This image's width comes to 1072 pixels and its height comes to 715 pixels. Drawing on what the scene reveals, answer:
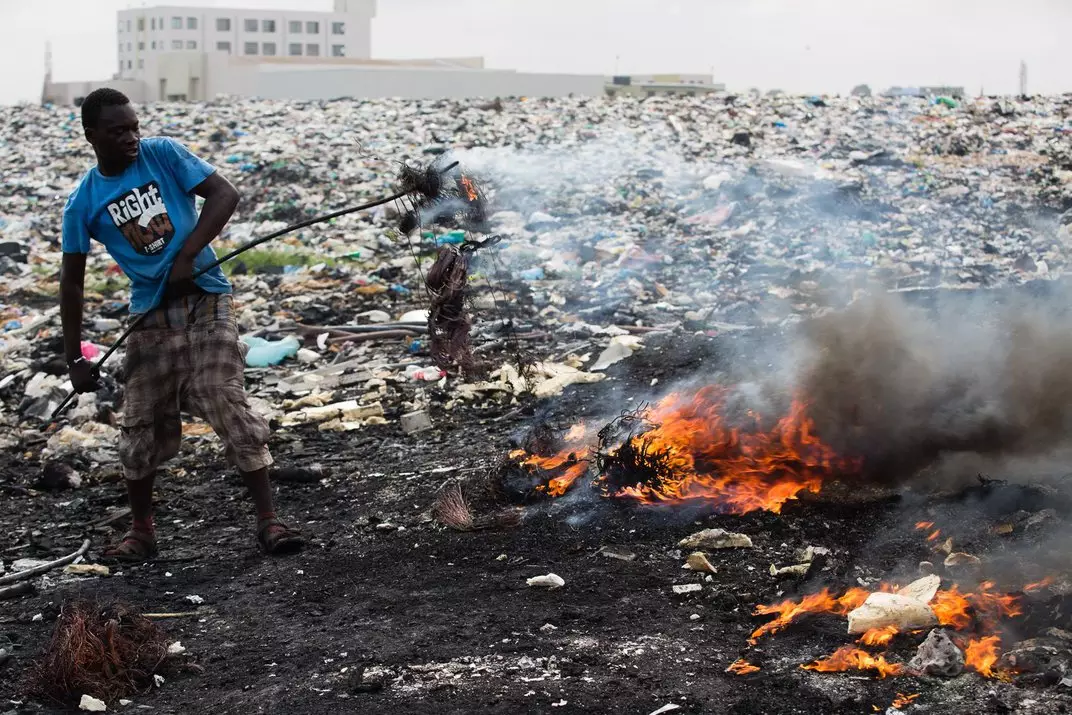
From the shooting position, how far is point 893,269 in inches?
366

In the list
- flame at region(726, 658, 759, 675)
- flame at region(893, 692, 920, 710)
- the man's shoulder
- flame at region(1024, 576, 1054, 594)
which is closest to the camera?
flame at region(893, 692, 920, 710)

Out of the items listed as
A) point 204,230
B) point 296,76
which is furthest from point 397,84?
point 204,230

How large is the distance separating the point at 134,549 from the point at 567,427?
2.06 meters

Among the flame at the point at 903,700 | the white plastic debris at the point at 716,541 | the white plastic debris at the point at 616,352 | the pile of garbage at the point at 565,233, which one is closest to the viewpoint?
the flame at the point at 903,700

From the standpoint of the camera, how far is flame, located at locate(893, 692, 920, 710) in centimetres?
262

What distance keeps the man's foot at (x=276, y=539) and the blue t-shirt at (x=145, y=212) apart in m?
0.92

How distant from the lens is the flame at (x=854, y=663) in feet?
9.16

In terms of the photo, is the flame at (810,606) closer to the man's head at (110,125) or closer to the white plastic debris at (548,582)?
the white plastic debris at (548,582)

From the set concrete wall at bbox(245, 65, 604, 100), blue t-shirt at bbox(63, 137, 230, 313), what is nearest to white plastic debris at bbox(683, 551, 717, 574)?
blue t-shirt at bbox(63, 137, 230, 313)

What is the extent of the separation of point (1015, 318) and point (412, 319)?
4.44 m

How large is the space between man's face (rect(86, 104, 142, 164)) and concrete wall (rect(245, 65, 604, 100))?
2849 cm

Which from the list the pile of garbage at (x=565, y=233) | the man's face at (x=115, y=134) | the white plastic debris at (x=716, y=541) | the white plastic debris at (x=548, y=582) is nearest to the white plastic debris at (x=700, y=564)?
the white plastic debris at (x=716, y=541)

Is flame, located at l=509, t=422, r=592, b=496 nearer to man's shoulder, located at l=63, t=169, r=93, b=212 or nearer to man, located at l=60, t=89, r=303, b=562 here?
man, located at l=60, t=89, r=303, b=562

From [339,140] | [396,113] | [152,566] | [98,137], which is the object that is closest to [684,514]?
[152,566]
